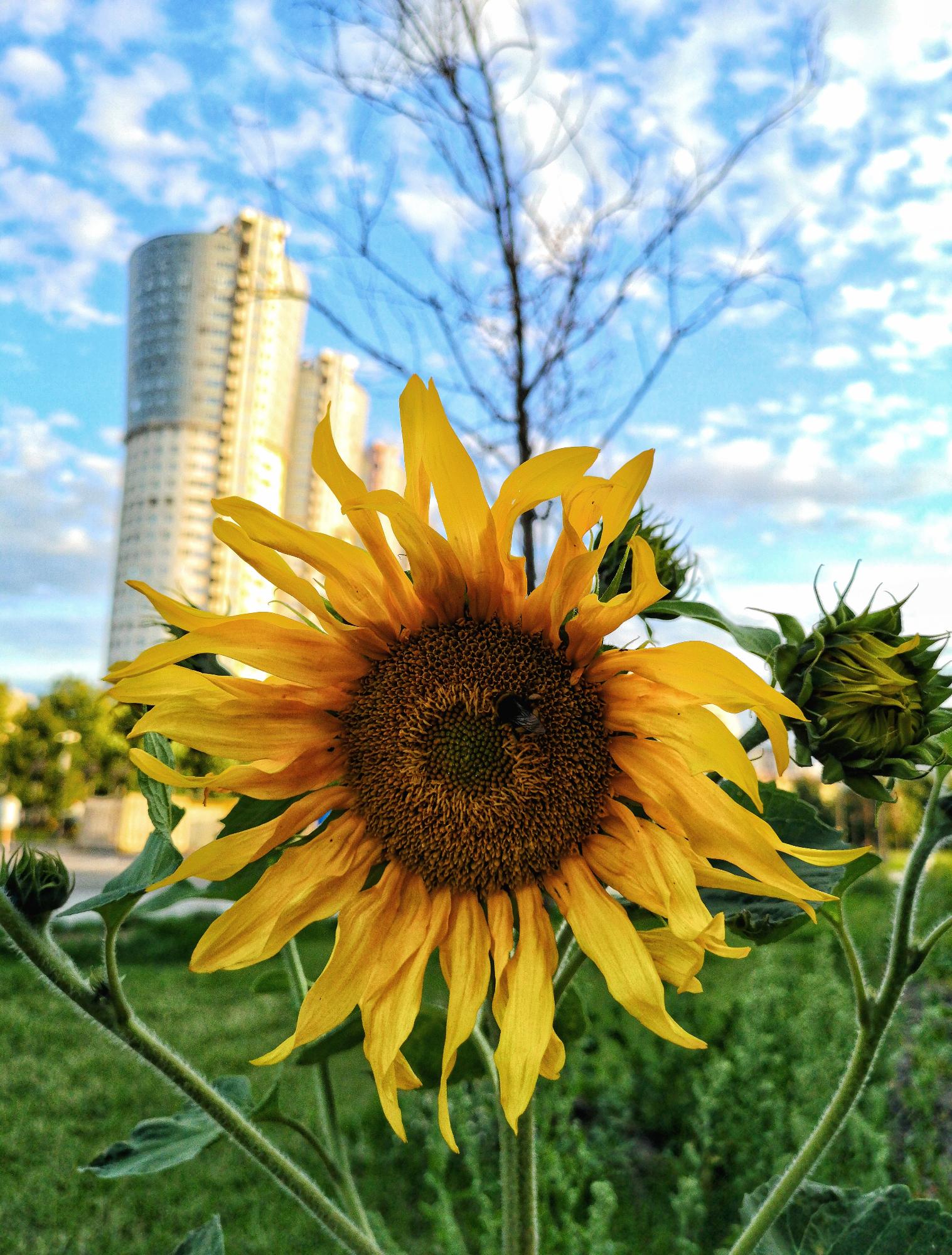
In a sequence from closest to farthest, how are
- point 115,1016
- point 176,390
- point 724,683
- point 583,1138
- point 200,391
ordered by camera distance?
point 724,683
point 115,1016
point 583,1138
point 200,391
point 176,390

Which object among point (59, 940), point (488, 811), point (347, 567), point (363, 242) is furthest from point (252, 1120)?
point (59, 940)

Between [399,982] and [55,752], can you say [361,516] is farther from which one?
[55,752]

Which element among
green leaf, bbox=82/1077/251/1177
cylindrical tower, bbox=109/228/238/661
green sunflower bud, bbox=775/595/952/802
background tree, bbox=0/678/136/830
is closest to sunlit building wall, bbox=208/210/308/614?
cylindrical tower, bbox=109/228/238/661

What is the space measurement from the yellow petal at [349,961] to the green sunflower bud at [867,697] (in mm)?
314

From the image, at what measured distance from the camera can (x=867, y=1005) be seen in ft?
2.44

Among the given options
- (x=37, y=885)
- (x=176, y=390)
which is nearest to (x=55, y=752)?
(x=176, y=390)

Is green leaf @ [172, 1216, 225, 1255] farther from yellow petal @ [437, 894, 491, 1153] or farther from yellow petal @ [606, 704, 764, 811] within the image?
yellow petal @ [606, 704, 764, 811]

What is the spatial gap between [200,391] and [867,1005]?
61.9 feet

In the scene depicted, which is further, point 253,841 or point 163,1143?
point 163,1143

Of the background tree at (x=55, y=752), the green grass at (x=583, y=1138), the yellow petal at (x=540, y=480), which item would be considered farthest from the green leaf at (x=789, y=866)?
the background tree at (x=55, y=752)

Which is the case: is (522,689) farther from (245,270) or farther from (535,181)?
Answer: (245,270)

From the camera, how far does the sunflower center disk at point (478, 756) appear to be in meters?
0.66

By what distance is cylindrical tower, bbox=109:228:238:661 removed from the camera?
699 inches

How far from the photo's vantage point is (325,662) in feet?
2.26
